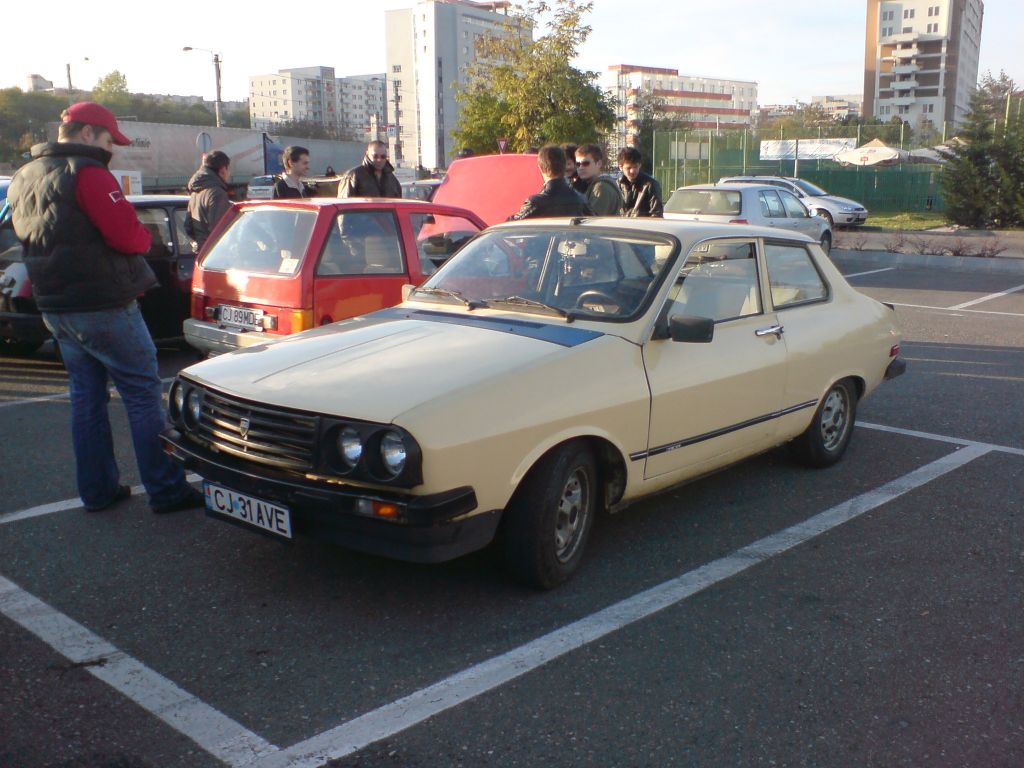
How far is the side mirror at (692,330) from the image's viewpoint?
4469mm

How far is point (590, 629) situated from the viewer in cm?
385

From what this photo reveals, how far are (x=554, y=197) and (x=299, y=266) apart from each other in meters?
2.27

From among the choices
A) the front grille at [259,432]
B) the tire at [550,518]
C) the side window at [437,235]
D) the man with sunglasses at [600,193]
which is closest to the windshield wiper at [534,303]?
the tire at [550,518]

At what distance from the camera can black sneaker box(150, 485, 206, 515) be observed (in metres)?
5.14

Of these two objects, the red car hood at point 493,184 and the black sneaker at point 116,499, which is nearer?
the black sneaker at point 116,499

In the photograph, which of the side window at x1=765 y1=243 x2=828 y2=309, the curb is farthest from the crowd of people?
the curb

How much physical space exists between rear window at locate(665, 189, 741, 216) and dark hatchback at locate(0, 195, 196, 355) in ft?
34.2

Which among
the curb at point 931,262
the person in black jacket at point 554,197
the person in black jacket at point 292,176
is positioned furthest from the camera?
the curb at point 931,262

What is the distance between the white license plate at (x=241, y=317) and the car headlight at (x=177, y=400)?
2.53 metres

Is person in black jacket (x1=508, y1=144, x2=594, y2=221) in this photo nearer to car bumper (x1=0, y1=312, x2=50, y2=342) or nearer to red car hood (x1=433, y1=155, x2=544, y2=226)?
red car hood (x1=433, y1=155, x2=544, y2=226)

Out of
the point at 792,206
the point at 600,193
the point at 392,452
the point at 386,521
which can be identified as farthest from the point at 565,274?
the point at 792,206

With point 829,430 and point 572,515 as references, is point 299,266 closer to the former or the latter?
point 572,515

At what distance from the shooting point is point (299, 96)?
6535 inches

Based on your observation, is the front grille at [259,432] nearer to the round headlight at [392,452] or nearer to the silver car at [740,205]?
the round headlight at [392,452]
